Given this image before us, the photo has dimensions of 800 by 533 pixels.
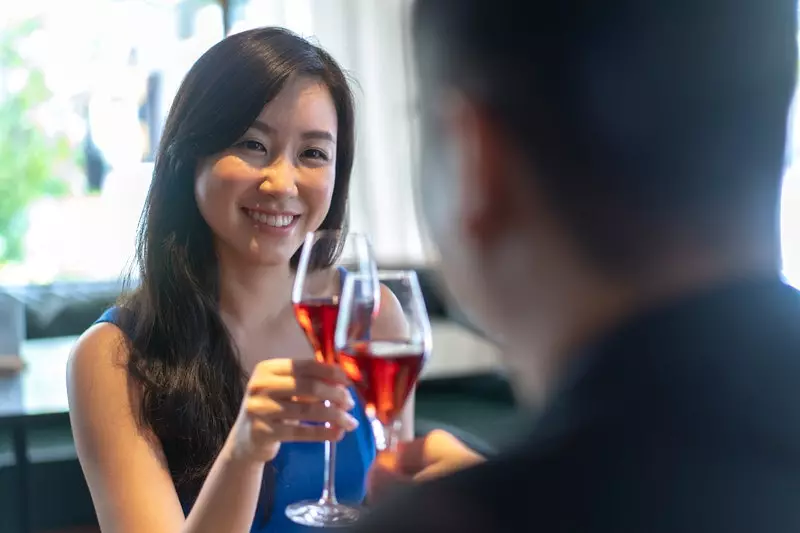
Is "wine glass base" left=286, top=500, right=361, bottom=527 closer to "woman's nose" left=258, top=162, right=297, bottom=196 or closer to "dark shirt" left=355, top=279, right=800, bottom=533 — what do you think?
"woman's nose" left=258, top=162, right=297, bottom=196

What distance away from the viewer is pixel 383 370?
90 cm

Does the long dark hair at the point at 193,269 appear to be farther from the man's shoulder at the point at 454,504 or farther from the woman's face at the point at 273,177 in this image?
the man's shoulder at the point at 454,504

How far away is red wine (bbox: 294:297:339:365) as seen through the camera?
992 mm

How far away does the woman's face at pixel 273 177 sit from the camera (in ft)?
4.66

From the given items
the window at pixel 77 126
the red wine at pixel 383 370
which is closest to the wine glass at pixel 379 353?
the red wine at pixel 383 370

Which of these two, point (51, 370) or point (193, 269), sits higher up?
point (193, 269)

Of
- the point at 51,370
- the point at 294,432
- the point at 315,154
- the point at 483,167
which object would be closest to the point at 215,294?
the point at 315,154

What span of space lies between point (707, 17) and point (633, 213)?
0.33ft

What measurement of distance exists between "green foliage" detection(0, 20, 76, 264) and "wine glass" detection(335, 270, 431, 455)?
322 cm

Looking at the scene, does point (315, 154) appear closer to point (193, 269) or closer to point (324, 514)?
point (193, 269)

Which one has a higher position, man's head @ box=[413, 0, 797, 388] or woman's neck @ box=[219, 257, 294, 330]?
man's head @ box=[413, 0, 797, 388]

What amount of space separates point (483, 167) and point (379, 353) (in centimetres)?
47

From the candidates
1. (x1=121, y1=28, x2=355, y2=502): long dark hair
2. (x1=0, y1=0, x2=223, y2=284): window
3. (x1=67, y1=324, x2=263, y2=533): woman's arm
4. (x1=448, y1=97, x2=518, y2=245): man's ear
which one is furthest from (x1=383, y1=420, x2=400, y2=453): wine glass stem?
(x1=0, y1=0, x2=223, y2=284): window

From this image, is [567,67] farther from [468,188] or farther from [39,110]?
[39,110]
